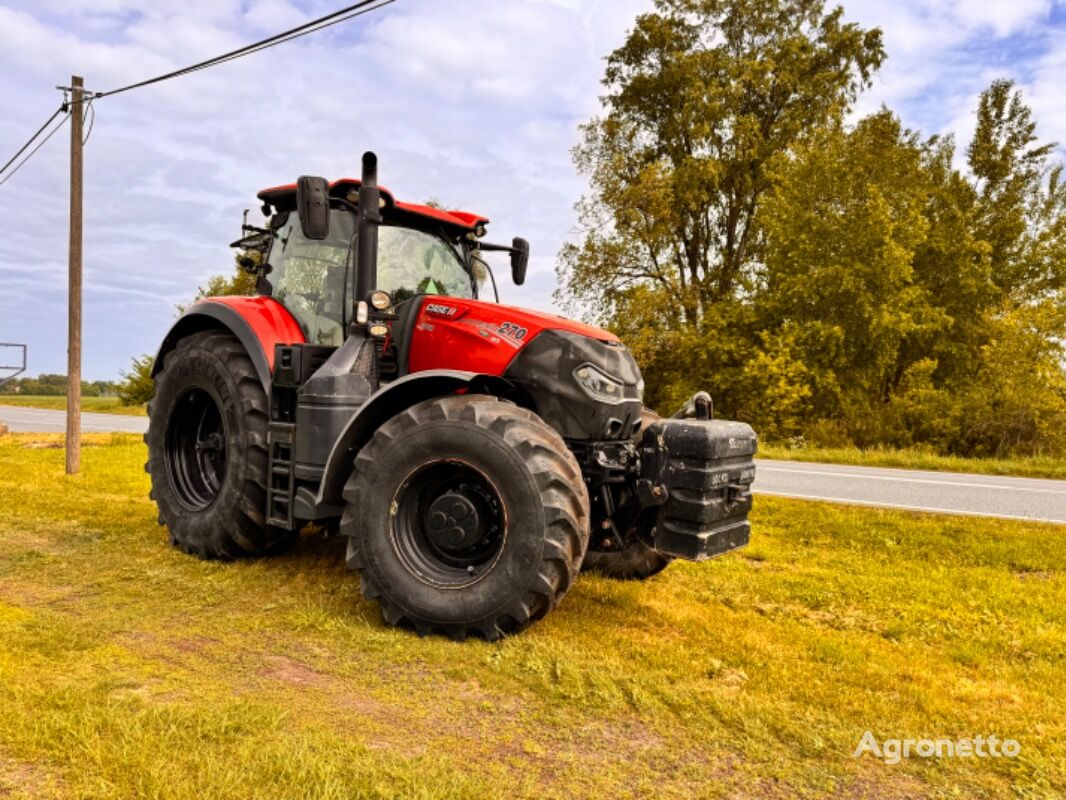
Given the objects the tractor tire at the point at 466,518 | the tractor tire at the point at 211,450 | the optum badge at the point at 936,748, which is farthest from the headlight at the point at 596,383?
the tractor tire at the point at 211,450

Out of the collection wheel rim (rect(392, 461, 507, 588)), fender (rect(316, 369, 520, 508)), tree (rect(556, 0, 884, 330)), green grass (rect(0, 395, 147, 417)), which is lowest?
green grass (rect(0, 395, 147, 417))

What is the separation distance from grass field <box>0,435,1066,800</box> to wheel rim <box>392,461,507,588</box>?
383 millimetres

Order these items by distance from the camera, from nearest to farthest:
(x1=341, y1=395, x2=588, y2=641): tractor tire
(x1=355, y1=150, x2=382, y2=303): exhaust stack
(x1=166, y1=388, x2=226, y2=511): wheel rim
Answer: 1. (x1=341, y1=395, x2=588, y2=641): tractor tire
2. (x1=355, y1=150, x2=382, y2=303): exhaust stack
3. (x1=166, y1=388, x2=226, y2=511): wheel rim

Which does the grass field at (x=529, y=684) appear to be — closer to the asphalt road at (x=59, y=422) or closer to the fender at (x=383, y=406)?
the fender at (x=383, y=406)

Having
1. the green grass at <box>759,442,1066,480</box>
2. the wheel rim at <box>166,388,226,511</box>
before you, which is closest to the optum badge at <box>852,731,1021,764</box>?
the wheel rim at <box>166,388,226,511</box>

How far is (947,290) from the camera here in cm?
2175

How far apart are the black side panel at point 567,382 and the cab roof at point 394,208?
5.08ft

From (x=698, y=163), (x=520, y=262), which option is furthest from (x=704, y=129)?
(x=520, y=262)

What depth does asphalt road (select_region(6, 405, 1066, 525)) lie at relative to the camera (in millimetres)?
8523

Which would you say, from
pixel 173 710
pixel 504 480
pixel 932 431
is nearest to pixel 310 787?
pixel 173 710

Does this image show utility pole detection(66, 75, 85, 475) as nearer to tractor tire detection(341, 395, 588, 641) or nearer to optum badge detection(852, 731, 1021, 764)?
tractor tire detection(341, 395, 588, 641)

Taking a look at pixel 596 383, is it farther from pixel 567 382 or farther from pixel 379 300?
pixel 379 300

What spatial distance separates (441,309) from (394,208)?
3.22ft

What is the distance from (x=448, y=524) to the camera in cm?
411
